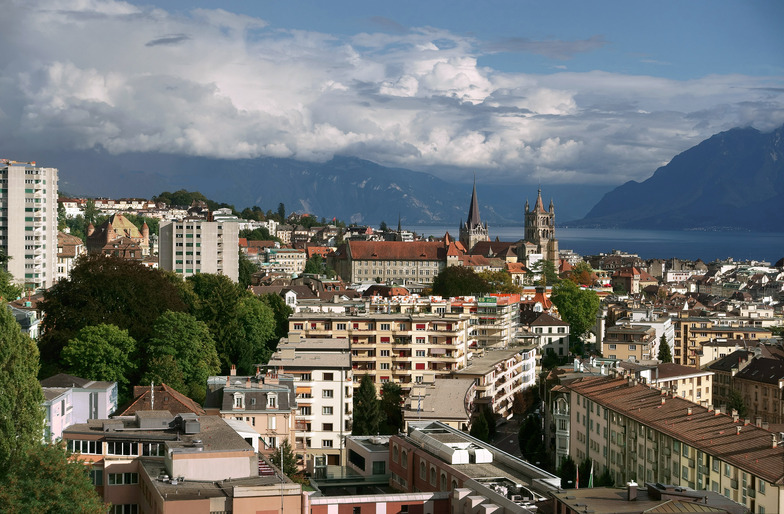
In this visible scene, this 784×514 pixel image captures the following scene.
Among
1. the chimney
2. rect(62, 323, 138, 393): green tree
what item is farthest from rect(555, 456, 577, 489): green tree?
rect(62, 323, 138, 393): green tree

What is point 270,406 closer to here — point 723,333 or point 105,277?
point 105,277

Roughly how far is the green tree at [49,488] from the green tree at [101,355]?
A: 819 inches

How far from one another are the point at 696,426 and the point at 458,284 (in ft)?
181

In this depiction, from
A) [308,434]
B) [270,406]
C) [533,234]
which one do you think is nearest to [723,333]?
[308,434]

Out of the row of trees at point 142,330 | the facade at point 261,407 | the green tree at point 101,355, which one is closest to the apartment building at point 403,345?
the row of trees at point 142,330

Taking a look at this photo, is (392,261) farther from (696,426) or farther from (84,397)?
(696,426)

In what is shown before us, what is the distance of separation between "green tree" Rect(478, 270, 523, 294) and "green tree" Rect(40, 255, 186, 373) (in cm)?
4502

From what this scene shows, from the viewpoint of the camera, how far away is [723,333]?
8406 centimetres

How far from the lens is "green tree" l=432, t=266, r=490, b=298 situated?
8988cm

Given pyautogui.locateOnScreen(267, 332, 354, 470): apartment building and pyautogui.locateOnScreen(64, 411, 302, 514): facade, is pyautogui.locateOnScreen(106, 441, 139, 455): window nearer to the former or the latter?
pyautogui.locateOnScreen(64, 411, 302, 514): facade

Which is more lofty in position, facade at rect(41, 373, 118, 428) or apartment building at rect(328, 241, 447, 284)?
apartment building at rect(328, 241, 447, 284)

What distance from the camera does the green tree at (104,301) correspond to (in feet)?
165

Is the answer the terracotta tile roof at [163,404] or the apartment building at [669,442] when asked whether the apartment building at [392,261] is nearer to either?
the apartment building at [669,442]

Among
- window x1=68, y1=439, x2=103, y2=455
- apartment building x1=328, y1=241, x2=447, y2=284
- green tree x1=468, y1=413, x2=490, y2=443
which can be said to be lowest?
green tree x1=468, y1=413, x2=490, y2=443
